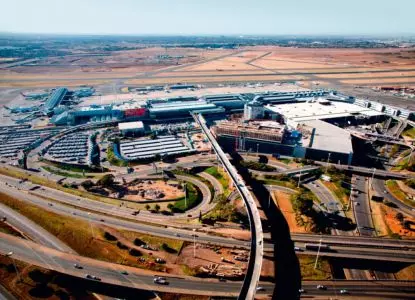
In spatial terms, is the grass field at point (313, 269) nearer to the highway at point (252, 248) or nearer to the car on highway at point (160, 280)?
the highway at point (252, 248)

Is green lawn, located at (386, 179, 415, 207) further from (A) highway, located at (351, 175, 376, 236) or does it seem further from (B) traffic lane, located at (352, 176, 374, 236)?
(B) traffic lane, located at (352, 176, 374, 236)

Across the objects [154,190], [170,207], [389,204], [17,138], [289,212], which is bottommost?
[170,207]

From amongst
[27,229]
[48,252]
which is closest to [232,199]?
[48,252]

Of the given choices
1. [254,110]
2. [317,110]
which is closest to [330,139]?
[317,110]

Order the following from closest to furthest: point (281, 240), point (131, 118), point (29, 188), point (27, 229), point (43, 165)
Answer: point (281, 240) → point (27, 229) → point (29, 188) → point (43, 165) → point (131, 118)

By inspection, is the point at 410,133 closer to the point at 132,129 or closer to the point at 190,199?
the point at 190,199

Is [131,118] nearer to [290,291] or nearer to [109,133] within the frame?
[109,133]

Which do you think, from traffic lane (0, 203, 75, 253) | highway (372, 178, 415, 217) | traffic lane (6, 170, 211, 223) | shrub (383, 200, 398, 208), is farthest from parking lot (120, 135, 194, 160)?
shrub (383, 200, 398, 208)

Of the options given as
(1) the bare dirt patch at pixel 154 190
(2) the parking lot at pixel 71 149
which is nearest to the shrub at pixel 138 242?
(1) the bare dirt patch at pixel 154 190
